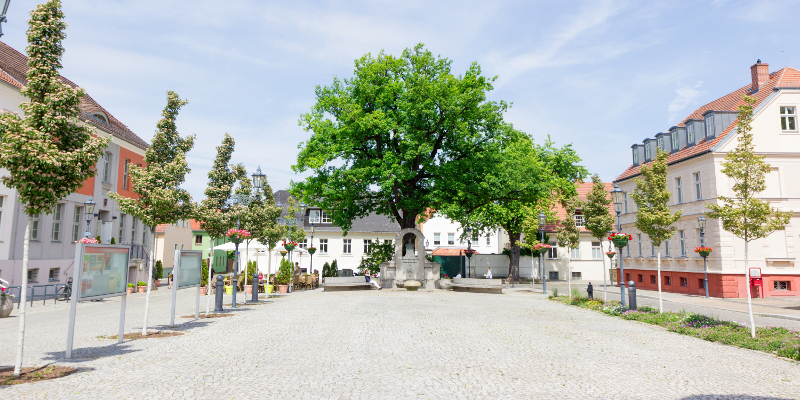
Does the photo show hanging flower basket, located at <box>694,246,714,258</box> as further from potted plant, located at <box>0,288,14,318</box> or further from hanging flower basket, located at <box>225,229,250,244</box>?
potted plant, located at <box>0,288,14,318</box>

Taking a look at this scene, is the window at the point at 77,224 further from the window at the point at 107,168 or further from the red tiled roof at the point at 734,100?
the red tiled roof at the point at 734,100

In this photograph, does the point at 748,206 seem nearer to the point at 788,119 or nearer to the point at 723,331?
the point at 723,331

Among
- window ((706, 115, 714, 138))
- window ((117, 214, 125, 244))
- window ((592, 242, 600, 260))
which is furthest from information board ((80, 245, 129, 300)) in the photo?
window ((592, 242, 600, 260))

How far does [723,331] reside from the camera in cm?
1196

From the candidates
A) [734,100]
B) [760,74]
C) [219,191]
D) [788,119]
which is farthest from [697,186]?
[219,191]

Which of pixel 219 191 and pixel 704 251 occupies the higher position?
pixel 219 191

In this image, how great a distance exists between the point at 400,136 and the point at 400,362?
20674 millimetres

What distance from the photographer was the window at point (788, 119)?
88.0 feet

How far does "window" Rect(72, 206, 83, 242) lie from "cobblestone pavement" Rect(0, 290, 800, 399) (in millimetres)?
13717

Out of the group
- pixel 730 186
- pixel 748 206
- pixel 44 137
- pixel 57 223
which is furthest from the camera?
Answer: pixel 730 186

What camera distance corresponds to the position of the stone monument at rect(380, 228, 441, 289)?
97.2ft

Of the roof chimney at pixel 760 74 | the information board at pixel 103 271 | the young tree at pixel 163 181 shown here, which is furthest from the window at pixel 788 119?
the information board at pixel 103 271

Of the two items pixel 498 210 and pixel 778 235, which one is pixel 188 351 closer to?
pixel 498 210

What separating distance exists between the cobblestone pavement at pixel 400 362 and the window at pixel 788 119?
2088 cm
